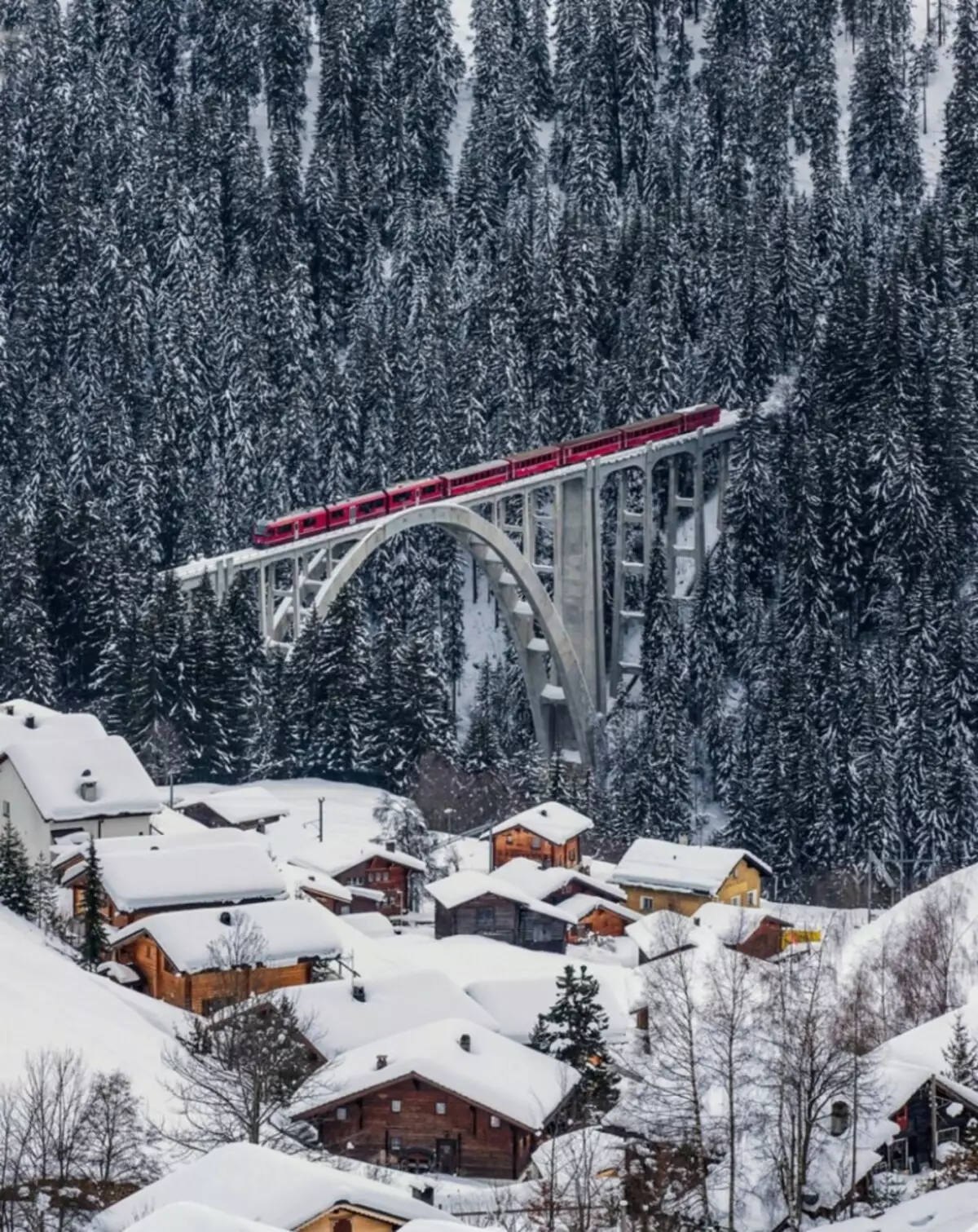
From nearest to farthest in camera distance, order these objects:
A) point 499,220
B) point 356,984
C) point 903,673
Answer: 1. point 356,984
2. point 903,673
3. point 499,220

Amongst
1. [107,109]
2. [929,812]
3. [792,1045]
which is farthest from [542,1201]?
[107,109]

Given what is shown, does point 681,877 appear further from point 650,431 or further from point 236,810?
point 650,431

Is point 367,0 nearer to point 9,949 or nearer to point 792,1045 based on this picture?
point 9,949

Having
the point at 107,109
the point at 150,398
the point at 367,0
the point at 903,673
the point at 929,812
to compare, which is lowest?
the point at 929,812

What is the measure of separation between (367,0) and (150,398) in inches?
1801

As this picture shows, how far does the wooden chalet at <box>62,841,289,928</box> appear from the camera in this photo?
64.4 m

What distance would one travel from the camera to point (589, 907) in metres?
80.1

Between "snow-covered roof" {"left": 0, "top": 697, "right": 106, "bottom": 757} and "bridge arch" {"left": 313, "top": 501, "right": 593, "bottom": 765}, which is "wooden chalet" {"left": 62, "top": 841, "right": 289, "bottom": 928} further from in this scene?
"bridge arch" {"left": 313, "top": 501, "right": 593, "bottom": 765}

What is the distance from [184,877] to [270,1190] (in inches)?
1326

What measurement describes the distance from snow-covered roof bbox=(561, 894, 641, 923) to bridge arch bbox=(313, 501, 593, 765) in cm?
2551

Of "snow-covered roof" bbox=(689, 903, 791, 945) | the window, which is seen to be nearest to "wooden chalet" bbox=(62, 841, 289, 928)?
"snow-covered roof" bbox=(689, 903, 791, 945)

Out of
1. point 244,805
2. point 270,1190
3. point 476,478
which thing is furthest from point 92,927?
point 476,478

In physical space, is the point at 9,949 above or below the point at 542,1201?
above

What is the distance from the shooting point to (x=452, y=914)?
75000mm
